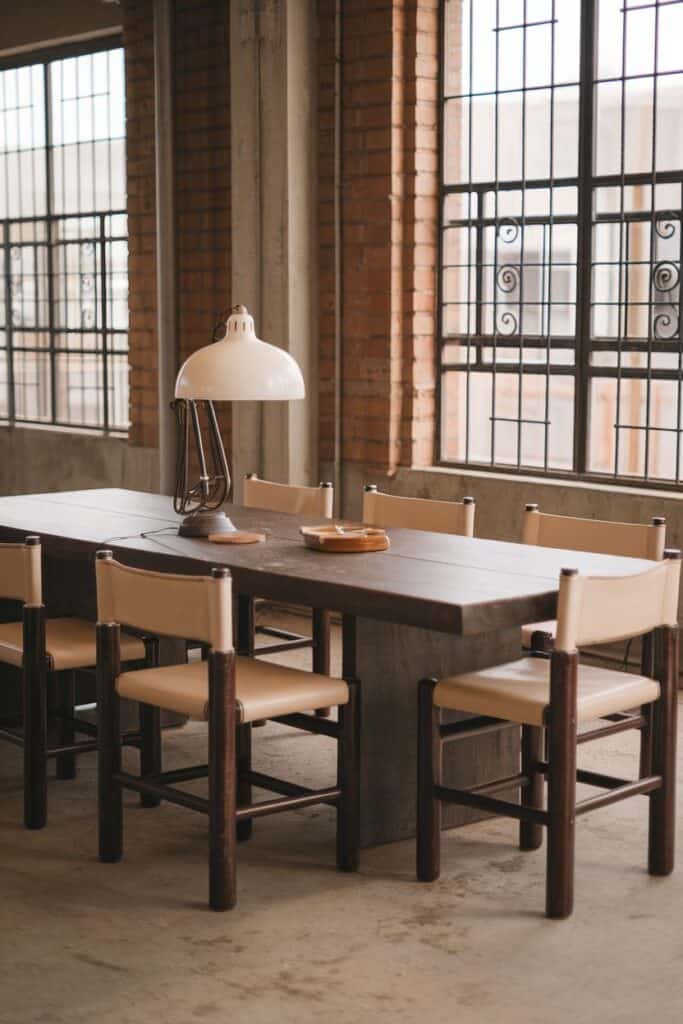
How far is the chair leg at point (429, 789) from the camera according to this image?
3.76 metres

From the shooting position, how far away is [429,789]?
→ 3.76 meters

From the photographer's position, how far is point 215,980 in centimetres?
316

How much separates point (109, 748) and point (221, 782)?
0.50 meters

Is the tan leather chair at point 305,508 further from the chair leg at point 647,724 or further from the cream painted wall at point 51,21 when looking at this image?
the cream painted wall at point 51,21

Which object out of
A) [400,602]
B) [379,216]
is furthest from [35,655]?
[379,216]

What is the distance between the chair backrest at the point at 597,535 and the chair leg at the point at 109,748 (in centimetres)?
150

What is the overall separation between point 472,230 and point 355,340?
2.54ft

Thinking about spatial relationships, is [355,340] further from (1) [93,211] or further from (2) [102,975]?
(2) [102,975]

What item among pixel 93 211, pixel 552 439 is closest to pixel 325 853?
pixel 552 439

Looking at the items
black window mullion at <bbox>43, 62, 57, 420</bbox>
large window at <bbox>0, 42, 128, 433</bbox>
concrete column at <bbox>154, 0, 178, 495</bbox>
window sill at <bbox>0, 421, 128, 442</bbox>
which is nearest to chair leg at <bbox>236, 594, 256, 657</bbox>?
concrete column at <bbox>154, 0, 178, 495</bbox>

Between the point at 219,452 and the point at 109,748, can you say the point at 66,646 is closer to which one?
the point at 109,748

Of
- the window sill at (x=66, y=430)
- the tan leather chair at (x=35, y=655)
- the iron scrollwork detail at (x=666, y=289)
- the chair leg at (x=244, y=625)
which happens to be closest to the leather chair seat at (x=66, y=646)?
the tan leather chair at (x=35, y=655)

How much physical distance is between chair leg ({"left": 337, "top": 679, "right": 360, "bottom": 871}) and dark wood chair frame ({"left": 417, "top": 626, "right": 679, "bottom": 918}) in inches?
7.1

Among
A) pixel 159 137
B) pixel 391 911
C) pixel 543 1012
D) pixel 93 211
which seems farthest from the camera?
pixel 93 211
